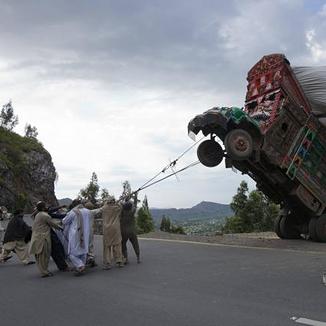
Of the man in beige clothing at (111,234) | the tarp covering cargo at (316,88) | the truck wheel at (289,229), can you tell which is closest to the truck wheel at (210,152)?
the tarp covering cargo at (316,88)

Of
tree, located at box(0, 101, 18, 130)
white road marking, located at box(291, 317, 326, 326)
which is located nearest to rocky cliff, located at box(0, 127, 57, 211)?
tree, located at box(0, 101, 18, 130)

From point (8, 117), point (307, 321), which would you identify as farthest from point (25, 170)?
point (307, 321)

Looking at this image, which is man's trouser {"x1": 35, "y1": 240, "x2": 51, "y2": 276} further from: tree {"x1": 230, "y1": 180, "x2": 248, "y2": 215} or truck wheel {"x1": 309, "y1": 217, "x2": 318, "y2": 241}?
tree {"x1": 230, "y1": 180, "x2": 248, "y2": 215}

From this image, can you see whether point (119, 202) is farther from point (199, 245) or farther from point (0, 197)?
point (0, 197)

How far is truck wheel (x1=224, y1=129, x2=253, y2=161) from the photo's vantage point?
1357 cm

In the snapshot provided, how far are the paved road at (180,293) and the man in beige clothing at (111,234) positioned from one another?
0.30m

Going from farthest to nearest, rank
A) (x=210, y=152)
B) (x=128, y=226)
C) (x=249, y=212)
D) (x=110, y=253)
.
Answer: (x=249, y=212)
(x=210, y=152)
(x=128, y=226)
(x=110, y=253)

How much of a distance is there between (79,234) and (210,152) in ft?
15.8

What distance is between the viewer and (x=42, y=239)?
37.2ft

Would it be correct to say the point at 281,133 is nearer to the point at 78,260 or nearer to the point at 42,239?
the point at 78,260

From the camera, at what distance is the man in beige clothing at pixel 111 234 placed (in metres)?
11.6

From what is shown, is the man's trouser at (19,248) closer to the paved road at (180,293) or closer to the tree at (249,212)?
the paved road at (180,293)

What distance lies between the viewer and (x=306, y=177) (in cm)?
1449

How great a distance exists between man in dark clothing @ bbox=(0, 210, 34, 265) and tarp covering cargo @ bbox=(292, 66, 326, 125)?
7.94 meters
